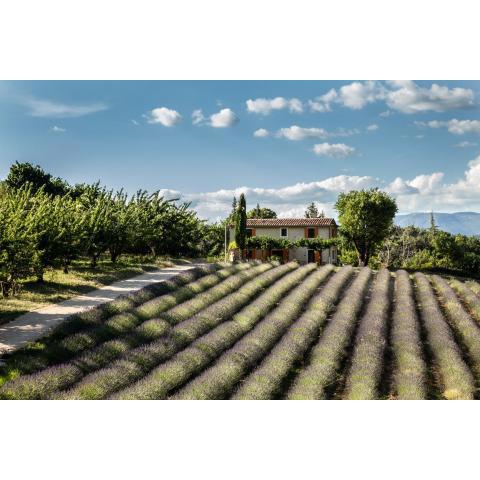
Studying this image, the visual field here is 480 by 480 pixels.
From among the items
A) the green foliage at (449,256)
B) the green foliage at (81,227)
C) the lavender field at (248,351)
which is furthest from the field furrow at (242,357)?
the green foliage at (449,256)

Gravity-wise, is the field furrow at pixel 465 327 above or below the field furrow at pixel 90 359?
below

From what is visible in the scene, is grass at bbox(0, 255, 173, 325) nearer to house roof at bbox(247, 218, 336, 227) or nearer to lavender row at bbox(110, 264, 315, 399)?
lavender row at bbox(110, 264, 315, 399)

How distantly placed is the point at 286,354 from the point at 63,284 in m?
9.65

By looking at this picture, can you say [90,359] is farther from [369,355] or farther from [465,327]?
[465,327]

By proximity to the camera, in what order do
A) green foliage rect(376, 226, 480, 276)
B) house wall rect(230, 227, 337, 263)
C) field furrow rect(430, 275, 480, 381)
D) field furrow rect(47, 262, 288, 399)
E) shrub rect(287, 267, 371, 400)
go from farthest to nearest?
house wall rect(230, 227, 337, 263)
green foliage rect(376, 226, 480, 276)
field furrow rect(430, 275, 480, 381)
shrub rect(287, 267, 371, 400)
field furrow rect(47, 262, 288, 399)

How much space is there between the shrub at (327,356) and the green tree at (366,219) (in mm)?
19718

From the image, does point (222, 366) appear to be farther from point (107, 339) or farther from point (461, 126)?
point (461, 126)

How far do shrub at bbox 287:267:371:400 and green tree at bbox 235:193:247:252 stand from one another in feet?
42.8

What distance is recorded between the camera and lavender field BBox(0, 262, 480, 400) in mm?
7637

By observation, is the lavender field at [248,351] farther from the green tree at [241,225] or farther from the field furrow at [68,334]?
the green tree at [241,225]

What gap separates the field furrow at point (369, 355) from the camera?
7.98 m

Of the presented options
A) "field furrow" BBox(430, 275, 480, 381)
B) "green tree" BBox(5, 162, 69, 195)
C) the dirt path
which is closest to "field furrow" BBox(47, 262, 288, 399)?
the dirt path

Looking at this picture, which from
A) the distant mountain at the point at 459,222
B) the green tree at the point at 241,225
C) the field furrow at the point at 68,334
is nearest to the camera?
the field furrow at the point at 68,334

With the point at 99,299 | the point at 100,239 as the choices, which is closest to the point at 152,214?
the point at 100,239
